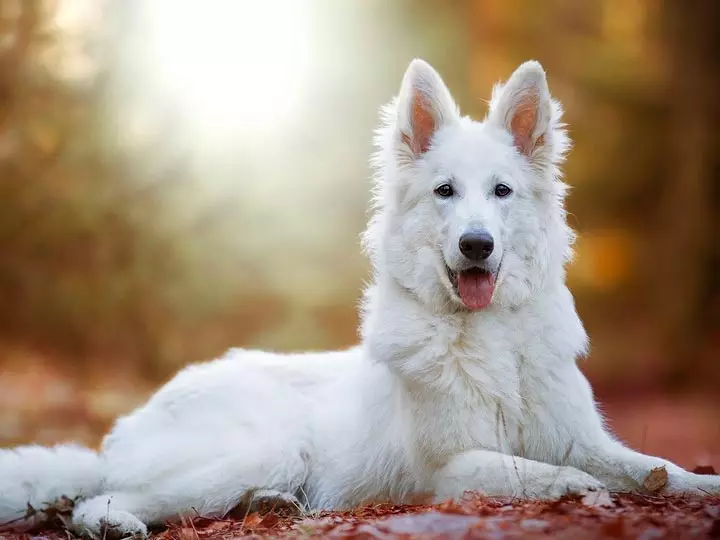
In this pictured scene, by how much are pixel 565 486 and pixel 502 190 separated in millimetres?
1536

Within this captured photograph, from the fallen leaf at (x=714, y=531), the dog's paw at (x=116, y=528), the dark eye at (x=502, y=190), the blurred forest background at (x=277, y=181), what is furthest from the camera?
the blurred forest background at (x=277, y=181)

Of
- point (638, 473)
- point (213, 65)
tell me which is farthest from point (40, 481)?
point (213, 65)

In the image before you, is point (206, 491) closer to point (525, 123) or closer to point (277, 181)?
point (525, 123)

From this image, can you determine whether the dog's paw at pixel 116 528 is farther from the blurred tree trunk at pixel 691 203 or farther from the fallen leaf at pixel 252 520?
the blurred tree trunk at pixel 691 203

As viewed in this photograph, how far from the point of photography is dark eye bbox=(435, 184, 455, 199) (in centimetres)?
433

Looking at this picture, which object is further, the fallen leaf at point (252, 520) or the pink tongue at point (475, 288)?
the pink tongue at point (475, 288)

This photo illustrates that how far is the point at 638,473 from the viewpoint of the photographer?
393 centimetres

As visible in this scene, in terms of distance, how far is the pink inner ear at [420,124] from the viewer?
181 inches

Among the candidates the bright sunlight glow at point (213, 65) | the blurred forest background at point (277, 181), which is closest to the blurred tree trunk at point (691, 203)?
the blurred forest background at point (277, 181)

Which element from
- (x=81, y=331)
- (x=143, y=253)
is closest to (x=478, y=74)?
(x=143, y=253)

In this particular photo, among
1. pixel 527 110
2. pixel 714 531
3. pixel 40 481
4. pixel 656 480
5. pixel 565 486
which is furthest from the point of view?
pixel 40 481

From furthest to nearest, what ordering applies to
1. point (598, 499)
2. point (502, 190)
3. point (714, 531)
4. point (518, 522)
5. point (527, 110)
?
point (527, 110) → point (502, 190) → point (598, 499) → point (518, 522) → point (714, 531)

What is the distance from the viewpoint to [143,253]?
11.7 m

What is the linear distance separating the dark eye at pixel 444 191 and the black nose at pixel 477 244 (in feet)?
1.22
